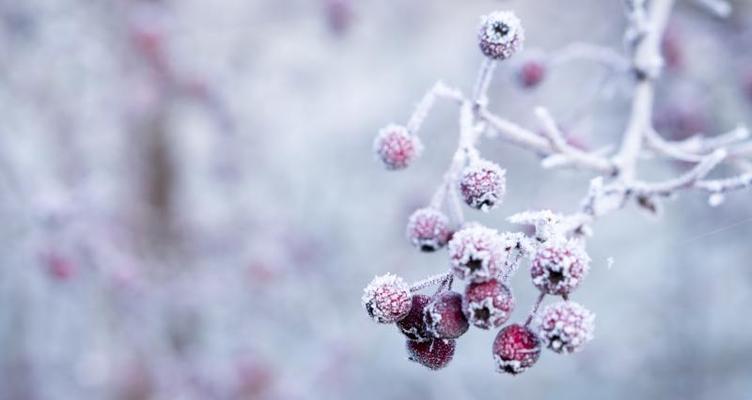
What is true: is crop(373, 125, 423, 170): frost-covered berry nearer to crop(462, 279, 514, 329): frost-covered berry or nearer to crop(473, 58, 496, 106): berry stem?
crop(473, 58, 496, 106): berry stem

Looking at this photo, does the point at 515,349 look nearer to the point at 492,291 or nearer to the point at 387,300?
the point at 492,291

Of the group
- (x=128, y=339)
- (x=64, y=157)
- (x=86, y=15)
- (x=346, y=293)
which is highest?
(x=86, y=15)

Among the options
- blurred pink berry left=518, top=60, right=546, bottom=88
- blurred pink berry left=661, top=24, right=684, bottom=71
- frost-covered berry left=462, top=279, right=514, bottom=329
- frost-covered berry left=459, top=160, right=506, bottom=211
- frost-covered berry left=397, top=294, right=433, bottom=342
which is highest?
blurred pink berry left=661, top=24, right=684, bottom=71

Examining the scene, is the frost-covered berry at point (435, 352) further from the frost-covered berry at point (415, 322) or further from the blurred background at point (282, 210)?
the blurred background at point (282, 210)

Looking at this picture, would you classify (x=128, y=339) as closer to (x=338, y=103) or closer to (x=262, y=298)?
(x=262, y=298)

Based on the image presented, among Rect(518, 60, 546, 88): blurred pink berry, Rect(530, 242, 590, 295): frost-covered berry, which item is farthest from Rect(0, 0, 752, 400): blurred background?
Rect(530, 242, 590, 295): frost-covered berry

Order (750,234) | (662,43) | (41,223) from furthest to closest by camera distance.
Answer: (750,234) → (41,223) → (662,43)

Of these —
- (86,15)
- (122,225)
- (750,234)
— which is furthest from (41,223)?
(750,234)
